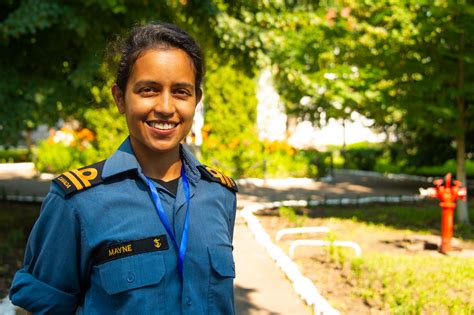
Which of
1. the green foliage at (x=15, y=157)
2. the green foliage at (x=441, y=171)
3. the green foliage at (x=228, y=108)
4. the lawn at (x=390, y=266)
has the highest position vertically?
the green foliage at (x=228, y=108)

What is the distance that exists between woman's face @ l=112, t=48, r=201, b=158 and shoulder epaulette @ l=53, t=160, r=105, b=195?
0.19 m

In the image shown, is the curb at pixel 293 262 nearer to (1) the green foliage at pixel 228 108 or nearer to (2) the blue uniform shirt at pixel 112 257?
(2) the blue uniform shirt at pixel 112 257

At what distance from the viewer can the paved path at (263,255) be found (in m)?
5.82

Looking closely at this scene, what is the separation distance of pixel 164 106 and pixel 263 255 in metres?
6.55

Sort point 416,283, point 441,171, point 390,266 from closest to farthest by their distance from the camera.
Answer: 1. point 416,283
2. point 390,266
3. point 441,171

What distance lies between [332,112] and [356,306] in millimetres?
7200

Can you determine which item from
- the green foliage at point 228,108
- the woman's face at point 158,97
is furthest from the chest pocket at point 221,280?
the green foliage at point 228,108

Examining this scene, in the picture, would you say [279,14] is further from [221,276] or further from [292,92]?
[221,276]

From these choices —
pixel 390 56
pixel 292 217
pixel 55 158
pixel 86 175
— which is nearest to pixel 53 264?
pixel 86 175

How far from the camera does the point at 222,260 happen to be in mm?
1939

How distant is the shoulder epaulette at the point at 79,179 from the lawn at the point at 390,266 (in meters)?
4.07

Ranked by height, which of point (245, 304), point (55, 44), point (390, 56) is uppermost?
point (390, 56)

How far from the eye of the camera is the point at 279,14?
10148mm

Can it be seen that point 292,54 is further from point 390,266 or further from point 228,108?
point 228,108
